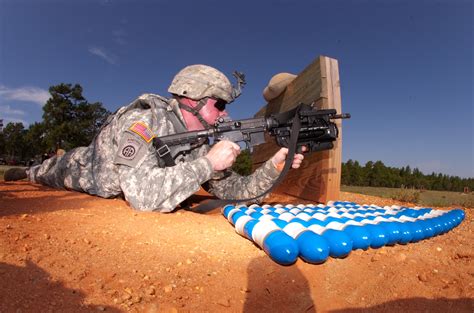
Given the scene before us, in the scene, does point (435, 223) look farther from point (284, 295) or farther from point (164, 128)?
point (164, 128)

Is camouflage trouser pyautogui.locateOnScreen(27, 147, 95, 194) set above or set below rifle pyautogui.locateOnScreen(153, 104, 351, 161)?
below

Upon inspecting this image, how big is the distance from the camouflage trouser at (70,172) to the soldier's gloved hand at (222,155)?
177cm

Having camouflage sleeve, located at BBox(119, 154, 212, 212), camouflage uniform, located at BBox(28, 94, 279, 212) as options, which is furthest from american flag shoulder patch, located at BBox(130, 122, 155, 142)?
camouflage sleeve, located at BBox(119, 154, 212, 212)

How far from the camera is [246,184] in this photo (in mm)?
3945

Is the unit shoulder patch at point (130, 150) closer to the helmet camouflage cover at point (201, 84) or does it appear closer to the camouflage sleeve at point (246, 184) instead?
the helmet camouflage cover at point (201, 84)

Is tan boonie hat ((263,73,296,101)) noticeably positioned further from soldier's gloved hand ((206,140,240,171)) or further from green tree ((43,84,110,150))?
green tree ((43,84,110,150))

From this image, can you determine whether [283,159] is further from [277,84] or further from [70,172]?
[70,172]

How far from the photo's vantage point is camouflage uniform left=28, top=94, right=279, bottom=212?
2.92 meters

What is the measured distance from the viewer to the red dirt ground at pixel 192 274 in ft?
4.54

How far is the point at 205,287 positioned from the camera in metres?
1.55

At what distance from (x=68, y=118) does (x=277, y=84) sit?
29441 millimetres

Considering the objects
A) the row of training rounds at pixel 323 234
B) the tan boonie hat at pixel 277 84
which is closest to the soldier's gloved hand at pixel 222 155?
the row of training rounds at pixel 323 234

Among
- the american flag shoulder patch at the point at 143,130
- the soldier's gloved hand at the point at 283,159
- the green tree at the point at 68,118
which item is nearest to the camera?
the american flag shoulder patch at the point at 143,130

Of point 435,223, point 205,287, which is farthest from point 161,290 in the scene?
point 435,223
